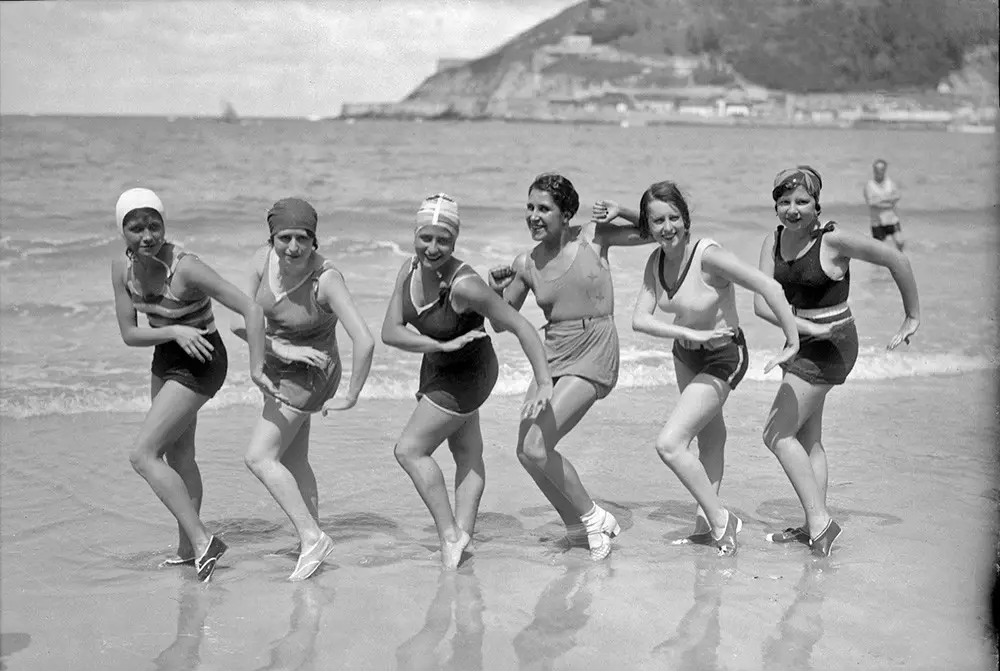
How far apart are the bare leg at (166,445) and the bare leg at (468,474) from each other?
1221 mm

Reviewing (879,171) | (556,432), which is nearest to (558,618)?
(556,432)

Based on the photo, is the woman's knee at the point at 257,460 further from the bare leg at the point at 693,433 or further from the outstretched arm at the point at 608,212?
the outstretched arm at the point at 608,212

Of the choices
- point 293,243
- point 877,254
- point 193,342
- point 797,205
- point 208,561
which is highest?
point 797,205

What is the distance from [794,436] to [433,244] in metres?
2.09

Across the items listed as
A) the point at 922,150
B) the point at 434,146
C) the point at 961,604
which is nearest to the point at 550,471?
the point at 961,604

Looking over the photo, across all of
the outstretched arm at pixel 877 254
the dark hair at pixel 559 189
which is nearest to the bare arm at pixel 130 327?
the dark hair at pixel 559 189

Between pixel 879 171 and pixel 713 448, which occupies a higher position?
pixel 879 171

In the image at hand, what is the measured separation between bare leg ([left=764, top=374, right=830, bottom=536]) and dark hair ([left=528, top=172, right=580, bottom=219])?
138 centimetres

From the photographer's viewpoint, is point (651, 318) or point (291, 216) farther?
point (651, 318)

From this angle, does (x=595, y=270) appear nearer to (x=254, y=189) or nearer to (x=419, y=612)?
(x=419, y=612)

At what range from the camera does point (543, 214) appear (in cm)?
508

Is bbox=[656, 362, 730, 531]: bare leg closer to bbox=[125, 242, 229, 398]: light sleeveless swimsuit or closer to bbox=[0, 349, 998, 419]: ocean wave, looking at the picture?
bbox=[125, 242, 229, 398]: light sleeveless swimsuit

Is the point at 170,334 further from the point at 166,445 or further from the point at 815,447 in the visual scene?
the point at 815,447

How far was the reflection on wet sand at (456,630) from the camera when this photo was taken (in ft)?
13.6
